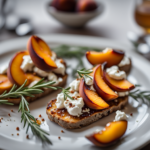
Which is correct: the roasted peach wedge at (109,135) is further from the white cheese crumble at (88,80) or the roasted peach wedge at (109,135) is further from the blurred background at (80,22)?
the blurred background at (80,22)

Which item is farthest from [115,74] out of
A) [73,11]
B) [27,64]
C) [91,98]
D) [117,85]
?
[73,11]

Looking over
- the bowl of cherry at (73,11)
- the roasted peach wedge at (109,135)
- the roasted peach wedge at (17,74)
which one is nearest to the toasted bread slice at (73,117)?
the roasted peach wedge at (109,135)

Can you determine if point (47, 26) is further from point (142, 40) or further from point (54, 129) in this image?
point (54, 129)

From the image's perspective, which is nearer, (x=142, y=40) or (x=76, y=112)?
(x=76, y=112)

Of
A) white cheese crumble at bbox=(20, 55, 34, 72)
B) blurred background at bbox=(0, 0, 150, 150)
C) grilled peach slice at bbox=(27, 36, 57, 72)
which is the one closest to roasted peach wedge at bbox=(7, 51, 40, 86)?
white cheese crumble at bbox=(20, 55, 34, 72)

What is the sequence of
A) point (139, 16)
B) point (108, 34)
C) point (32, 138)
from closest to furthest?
point (32, 138) < point (139, 16) < point (108, 34)

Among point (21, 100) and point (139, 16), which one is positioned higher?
point (139, 16)

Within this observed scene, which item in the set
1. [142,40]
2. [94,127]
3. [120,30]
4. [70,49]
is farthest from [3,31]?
[94,127]
